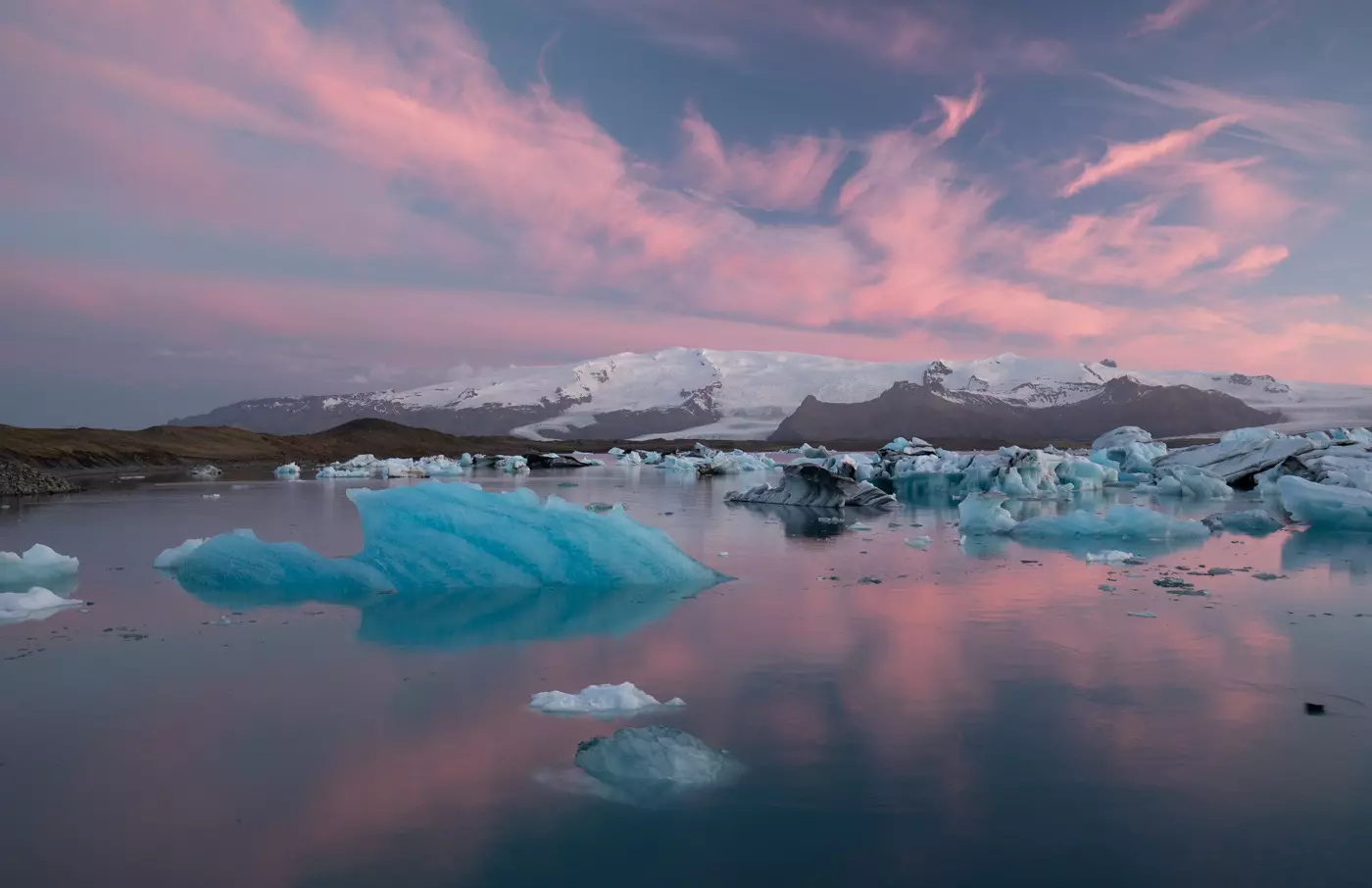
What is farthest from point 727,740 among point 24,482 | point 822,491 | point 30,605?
point 24,482

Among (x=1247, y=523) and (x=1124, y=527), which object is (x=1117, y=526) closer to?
(x=1124, y=527)

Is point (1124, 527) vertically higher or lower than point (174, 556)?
lower

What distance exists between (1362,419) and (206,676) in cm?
12428

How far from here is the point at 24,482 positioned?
22.3 metres

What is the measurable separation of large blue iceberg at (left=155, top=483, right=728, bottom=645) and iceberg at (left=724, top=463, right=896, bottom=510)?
1109cm

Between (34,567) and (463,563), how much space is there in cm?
480

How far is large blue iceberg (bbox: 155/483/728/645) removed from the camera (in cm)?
893

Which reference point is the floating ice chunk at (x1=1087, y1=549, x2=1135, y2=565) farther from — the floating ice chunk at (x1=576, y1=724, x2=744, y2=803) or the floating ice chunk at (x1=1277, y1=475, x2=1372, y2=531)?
the floating ice chunk at (x1=576, y1=724, x2=744, y2=803)

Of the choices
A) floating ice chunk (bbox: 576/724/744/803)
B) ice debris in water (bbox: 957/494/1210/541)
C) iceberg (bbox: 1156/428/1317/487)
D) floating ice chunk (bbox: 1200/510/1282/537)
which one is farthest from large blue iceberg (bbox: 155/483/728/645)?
iceberg (bbox: 1156/428/1317/487)

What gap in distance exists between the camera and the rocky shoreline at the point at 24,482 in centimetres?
2181

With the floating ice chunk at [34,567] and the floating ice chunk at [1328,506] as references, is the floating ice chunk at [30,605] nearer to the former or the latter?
the floating ice chunk at [34,567]

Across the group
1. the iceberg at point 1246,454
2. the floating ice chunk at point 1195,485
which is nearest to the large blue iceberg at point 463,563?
the floating ice chunk at point 1195,485

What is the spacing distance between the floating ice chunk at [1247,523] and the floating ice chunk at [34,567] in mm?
17378

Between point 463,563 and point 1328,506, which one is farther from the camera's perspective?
point 1328,506
